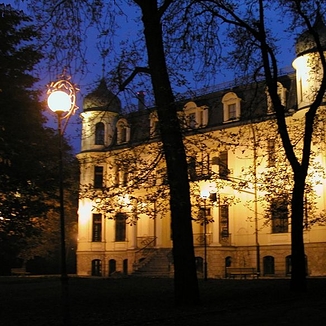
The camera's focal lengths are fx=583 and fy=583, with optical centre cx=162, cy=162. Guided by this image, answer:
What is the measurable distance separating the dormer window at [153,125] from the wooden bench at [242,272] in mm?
20897

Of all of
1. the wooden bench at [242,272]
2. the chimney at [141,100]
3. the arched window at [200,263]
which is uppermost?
the chimney at [141,100]

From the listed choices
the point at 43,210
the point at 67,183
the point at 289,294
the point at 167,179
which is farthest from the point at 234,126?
the point at 167,179

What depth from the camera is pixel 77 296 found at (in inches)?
736

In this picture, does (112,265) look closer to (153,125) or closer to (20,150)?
(20,150)

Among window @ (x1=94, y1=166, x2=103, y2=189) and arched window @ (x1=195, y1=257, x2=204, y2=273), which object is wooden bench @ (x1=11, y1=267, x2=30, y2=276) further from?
window @ (x1=94, y1=166, x2=103, y2=189)

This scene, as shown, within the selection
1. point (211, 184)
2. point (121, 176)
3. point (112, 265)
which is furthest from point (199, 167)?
point (112, 265)

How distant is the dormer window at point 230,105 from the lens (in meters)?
41.8

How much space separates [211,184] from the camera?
3609 cm

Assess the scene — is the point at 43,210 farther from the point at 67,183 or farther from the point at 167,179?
the point at 167,179

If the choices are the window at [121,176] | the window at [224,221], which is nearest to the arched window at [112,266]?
the window at [224,221]

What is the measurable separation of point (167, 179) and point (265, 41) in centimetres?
796

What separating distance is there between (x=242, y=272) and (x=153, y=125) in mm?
21815

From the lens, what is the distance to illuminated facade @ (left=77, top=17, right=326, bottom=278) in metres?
15.7

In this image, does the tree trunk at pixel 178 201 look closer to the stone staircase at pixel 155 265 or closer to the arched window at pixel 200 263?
the stone staircase at pixel 155 265
